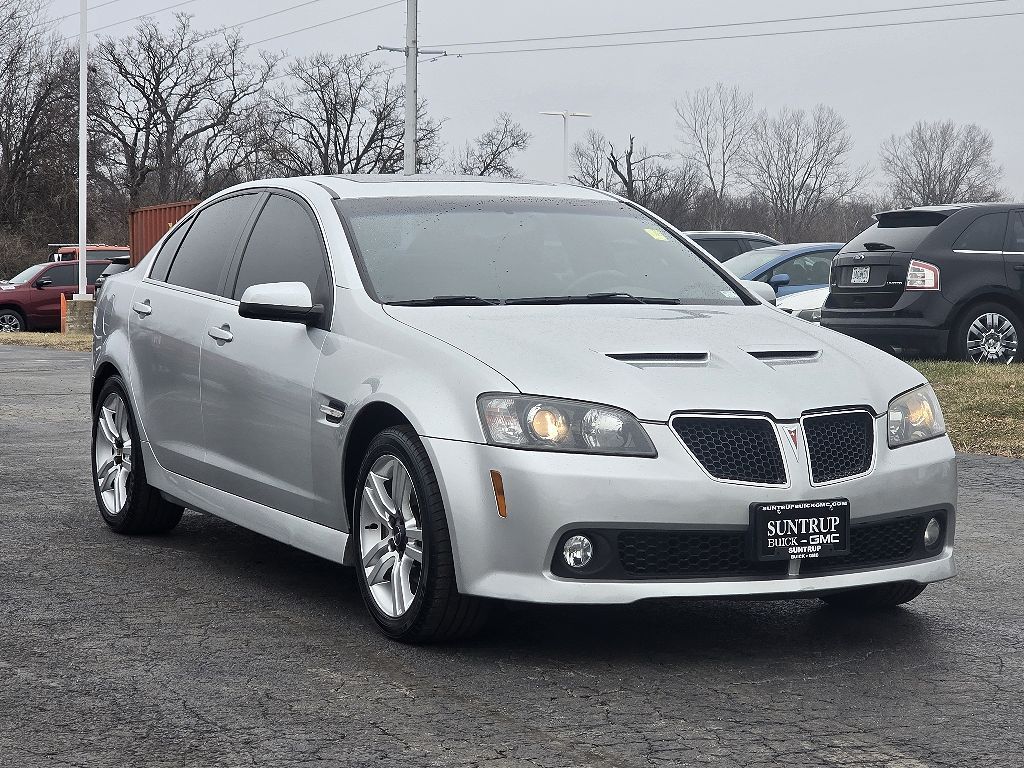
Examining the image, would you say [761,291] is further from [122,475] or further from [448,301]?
[122,475]

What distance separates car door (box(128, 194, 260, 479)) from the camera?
6438 mm

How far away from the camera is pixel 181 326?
259 inches

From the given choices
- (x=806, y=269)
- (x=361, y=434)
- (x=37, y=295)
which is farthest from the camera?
(x=37, y=295)

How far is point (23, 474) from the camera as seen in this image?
30.3 ft

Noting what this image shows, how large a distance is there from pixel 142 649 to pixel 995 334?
1143 cm

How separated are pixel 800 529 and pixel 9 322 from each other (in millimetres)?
29992

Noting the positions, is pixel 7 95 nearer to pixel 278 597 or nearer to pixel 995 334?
pixel 995 334

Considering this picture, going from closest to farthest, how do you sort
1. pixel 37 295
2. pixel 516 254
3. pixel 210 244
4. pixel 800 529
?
pixel 800 529
pixel 516 254
pixel 210 244
pixel 37 295

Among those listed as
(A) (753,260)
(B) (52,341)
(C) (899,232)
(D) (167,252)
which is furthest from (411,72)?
(D) (167,252)

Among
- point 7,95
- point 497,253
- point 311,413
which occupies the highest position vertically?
point 7,95

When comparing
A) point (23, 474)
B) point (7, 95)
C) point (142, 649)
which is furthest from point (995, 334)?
point (7, 95)

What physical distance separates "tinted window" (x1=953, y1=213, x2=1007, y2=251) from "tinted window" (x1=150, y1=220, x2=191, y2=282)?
9286 millimetres

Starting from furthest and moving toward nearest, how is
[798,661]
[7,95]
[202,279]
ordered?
[7,95] < [202,279] < [798,661]

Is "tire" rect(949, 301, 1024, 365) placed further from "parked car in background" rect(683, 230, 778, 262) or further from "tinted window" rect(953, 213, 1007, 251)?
"parked car in background" rect(683, 230, 778, 262)
